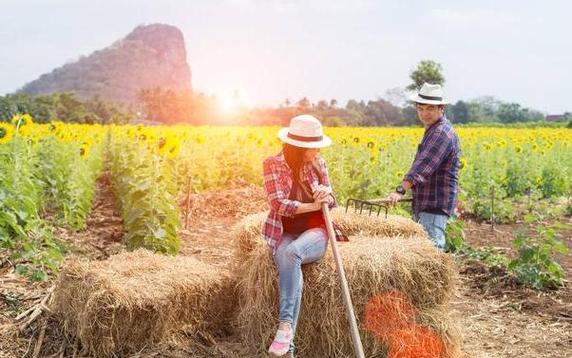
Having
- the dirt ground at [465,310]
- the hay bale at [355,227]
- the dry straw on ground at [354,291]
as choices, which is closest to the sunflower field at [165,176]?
the dirt ground at [465,310]

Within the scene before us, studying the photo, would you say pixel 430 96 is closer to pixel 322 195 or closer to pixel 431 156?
pixel 431 156

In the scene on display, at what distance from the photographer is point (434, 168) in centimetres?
551

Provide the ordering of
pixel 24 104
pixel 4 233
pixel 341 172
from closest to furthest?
pixel 4 233
pixel 341 172
pixel 24 104

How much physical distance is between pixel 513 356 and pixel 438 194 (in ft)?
4.41

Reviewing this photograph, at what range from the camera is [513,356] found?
5.29 m

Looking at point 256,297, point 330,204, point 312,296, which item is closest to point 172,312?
point 256,297

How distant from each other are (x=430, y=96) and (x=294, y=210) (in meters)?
1.77

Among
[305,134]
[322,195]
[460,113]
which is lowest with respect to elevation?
[460,113]

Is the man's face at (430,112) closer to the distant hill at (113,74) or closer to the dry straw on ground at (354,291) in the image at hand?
the dry straw on ground at (354,291)

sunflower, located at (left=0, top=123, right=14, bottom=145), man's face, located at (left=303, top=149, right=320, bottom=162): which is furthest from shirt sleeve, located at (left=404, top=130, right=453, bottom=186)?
sunflower, located at (left=0, top=123, right=14, bottom=145)

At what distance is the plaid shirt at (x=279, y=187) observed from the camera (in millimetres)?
4469

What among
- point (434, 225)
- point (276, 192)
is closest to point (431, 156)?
point (434, 225)

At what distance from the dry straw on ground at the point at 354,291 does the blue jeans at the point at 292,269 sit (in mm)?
184

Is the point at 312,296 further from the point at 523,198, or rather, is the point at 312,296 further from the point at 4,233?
the point at 523,198
